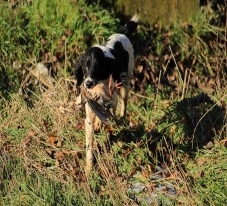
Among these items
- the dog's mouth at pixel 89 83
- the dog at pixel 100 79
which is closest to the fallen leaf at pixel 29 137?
the dog at pixel 100 79

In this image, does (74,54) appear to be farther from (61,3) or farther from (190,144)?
(190,144)

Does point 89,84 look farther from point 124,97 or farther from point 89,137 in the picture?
point 124,97

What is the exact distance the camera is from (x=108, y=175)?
539 cm

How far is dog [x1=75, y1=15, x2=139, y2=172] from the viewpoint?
5504 mm

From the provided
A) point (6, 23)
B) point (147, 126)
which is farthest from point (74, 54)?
point (147, 126)

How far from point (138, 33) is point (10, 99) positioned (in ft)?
7.42

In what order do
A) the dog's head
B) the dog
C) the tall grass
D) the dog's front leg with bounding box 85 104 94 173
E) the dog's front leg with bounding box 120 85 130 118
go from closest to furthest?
1. the dog
2. the dog's front leg with bounding box 85 104 94 173
3. the dog's head
4. the dog's front leg with bounding box 120 85 130 118
5. the tall grass

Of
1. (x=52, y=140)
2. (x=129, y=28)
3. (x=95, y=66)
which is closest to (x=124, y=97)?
(x=129, y=28)

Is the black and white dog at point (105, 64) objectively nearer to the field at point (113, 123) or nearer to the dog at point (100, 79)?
the dog at point (100, 79)

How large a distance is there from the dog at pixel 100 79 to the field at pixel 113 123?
20cm

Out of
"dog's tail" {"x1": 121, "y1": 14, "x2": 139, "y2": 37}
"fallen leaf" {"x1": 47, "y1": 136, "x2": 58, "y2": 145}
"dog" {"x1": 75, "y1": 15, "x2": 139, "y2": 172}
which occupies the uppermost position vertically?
"dog's tail" {"x1": 121, "y1": 14, "x2": 139, "y2": 37}

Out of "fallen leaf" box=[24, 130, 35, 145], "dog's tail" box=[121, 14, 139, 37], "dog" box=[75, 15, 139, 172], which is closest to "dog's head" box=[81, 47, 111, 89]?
"dog" box=[75, 15, 139, 172]

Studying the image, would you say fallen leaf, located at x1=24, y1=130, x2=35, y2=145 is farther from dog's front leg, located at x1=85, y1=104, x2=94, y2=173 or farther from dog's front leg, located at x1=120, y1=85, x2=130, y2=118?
dog's front leg, located at x1=120, y1=85, x2=130, y2=118

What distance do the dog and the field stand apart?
0.67 ft
